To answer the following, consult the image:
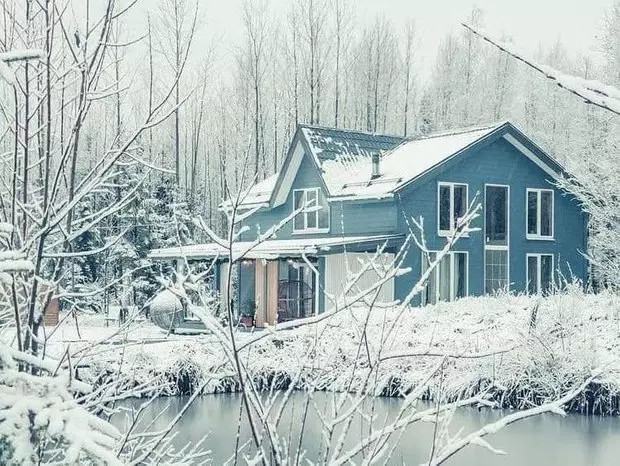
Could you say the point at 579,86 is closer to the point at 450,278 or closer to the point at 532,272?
the point at 450,278

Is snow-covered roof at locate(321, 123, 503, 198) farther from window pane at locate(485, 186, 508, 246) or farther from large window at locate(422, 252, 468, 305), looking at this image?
large window at locate(422, 252, 468, 305)

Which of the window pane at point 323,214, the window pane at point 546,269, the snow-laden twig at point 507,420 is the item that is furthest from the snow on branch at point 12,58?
the window pane at point 546,269

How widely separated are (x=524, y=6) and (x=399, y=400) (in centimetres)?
4224

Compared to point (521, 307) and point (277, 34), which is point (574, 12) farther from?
point (521, 307)

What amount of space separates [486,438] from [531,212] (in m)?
13.2

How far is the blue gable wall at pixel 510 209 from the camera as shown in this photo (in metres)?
→ 21.6

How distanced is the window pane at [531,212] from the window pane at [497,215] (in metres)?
1.03

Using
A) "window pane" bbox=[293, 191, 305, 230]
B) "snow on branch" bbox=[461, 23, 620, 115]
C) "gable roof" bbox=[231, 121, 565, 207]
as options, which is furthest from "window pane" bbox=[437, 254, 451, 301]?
"snow on branch" bbox=[461, 23, 620, 115]

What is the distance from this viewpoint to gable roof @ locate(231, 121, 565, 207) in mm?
22016

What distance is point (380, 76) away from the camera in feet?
156

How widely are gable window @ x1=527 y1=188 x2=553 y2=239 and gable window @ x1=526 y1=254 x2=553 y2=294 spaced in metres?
0.62

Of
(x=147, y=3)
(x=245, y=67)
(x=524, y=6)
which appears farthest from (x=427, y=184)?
(x=524, y=6)

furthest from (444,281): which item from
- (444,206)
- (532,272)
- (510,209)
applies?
(532,272)

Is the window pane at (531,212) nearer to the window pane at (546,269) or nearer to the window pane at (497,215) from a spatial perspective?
the window pane at (546,269)
